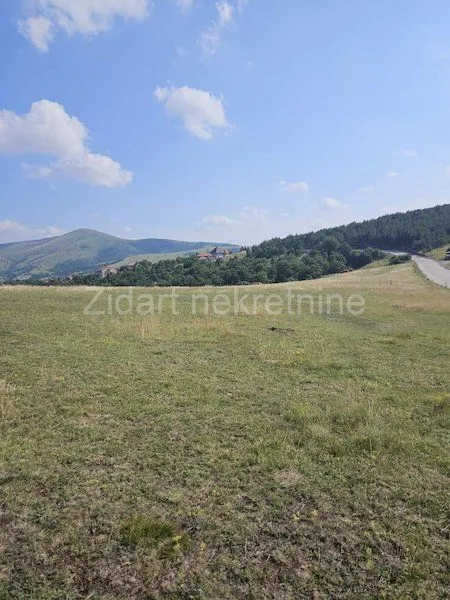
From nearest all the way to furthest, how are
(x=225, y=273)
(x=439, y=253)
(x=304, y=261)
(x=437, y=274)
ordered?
1. (x=437, y=274)
2. (x=225, y=273)
3. (x=439, y=253)
4. (x=304, y=261)

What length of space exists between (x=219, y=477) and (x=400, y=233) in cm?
17810

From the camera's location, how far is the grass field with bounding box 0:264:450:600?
466 centimetres

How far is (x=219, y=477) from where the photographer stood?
6.57m

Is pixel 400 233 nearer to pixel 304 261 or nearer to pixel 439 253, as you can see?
pixel 439 253

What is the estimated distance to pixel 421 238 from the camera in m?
153

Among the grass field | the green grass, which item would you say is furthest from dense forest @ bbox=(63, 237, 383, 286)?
the grass field

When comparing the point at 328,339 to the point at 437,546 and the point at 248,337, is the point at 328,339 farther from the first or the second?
the point at 437,546

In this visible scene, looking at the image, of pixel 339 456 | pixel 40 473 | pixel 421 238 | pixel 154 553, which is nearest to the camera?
pixel 154 553

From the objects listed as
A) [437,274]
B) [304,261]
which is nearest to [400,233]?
[304,261]

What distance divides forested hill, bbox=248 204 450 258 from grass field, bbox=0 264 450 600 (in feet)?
518

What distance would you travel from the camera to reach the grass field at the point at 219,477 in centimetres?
466

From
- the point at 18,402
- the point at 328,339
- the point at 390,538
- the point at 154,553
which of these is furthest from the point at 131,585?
the point at 328,339

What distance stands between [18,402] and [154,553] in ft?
19.8

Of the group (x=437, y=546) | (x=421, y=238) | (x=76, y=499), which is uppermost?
(x=421, y=238)
